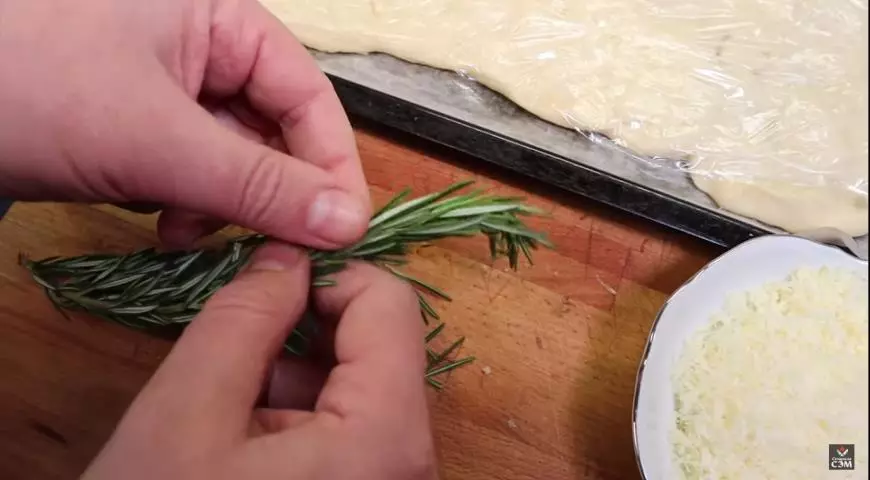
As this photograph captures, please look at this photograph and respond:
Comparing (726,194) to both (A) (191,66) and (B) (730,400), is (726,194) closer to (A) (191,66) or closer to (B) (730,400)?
(B) (730,400)

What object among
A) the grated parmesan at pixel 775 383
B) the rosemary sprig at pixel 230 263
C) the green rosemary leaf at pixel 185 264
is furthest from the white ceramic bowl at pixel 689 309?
the green rosemary leaf at pixel 185 264

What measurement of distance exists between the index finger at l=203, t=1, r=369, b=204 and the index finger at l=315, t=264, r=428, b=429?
10 cm

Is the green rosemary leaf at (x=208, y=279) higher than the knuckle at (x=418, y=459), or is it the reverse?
the green rosemary leaf at (x=208, y=279)

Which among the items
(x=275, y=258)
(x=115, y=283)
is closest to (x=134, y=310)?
(x=115, y=283)

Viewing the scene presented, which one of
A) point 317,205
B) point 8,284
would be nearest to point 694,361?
point 317,205

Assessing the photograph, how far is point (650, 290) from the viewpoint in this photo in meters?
0.87

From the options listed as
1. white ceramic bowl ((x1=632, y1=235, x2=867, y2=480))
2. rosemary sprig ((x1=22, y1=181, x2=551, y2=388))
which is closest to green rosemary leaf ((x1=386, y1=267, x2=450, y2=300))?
rosemary sprig ((x1=22, y1=181, x2=551, y2=388))

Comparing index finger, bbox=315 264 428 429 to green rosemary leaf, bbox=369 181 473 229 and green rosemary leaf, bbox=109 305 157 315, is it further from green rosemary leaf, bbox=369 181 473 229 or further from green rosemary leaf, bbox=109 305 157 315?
green rosemary leaf, bbox=109 305 157 315

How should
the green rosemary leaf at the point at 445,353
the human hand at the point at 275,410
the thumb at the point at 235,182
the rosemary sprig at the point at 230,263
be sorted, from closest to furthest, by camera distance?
the human hand at the point at 275,410 → the thumb at the point at 235,182 → the rosemary sprig at the point at 230,263 → the green rosemary leaf at the point at 445,353

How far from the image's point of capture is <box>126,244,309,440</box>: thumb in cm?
52

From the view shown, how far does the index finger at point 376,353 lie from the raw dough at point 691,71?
0.37 meters

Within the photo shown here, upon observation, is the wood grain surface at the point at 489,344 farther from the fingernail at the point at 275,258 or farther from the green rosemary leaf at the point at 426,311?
the fingernail at the point at 275,258

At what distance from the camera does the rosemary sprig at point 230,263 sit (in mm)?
710

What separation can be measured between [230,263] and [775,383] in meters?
0.53
